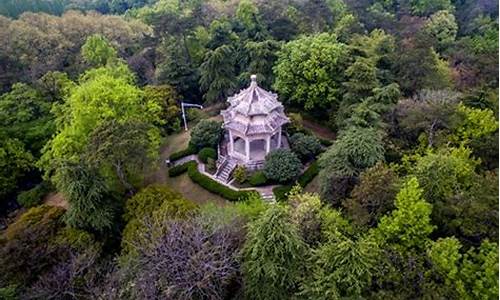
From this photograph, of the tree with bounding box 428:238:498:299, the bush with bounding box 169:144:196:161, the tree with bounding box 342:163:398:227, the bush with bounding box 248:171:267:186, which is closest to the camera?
the tree with bounding box 428:238:498:299

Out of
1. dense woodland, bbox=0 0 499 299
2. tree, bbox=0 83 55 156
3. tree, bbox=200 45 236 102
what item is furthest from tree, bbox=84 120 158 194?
tree, bbox=200 45 236 102

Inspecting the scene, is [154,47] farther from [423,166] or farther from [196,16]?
[423,166]

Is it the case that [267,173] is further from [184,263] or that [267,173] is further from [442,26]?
[442,26]

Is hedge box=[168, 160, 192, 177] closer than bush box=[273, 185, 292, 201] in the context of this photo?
No

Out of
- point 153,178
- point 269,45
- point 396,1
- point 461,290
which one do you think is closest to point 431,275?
point 461,290

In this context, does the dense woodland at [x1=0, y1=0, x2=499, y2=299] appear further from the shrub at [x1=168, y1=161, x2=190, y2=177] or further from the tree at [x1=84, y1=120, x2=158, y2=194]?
the shrub at [x1=168, y1=161, x2=190, y2=177]

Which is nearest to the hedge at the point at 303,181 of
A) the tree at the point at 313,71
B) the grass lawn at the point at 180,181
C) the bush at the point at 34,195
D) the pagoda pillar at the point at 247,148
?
the pagoda pillar at the point at 247,148

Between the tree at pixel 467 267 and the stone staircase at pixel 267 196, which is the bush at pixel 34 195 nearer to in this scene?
the stone staircase at pixel 267 196

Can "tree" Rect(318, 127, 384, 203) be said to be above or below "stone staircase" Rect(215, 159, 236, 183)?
above
